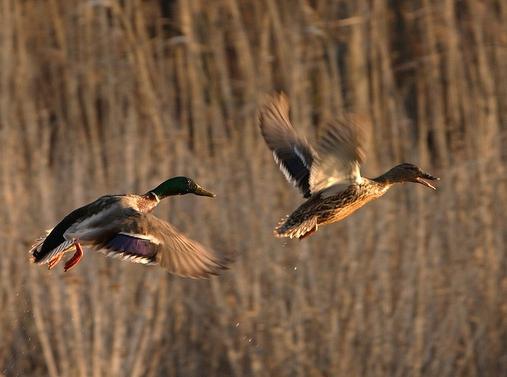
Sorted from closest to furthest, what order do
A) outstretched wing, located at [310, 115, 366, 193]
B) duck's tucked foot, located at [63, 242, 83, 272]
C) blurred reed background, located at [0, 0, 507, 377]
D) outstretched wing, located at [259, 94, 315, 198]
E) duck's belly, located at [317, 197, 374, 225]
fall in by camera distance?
duck's tucked foot, located at [63, 242, 83, 272]
outstretched wing, located at [310, 115, 366, 193]
duck's belly, located at [317, 197, 374, 225]
outstretched wing, located at [259, 94, 315, 198]
blurred reed background, located at [0, 0, 507, 377]

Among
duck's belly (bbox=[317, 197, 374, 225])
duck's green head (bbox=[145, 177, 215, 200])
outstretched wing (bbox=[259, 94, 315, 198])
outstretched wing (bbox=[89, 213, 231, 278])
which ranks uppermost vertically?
outstretched wing (bbox=[259, 94, 315, 198])

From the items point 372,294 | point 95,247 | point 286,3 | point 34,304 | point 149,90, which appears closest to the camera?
point 95,247

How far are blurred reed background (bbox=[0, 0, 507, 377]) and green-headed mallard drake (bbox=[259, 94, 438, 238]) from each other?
0.41 m

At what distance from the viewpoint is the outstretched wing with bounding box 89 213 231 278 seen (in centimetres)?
369

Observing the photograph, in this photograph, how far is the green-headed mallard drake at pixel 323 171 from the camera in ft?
14.5

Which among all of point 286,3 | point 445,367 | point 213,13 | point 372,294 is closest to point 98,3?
point 213,13

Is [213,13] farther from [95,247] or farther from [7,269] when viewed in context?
[95,247]

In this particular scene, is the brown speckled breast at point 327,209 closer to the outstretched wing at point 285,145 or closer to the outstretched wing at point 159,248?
the outstretched wing at point 285,145

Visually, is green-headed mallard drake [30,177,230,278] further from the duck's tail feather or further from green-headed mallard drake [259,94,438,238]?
green-headed mallard drake [259,94,438,238]

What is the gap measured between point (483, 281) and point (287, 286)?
93 cm

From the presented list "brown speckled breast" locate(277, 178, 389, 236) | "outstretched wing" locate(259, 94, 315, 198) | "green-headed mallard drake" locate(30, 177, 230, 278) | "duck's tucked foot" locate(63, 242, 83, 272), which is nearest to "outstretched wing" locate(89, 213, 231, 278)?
"green-headed mallard drake" locate(30, 177, 230, 278)

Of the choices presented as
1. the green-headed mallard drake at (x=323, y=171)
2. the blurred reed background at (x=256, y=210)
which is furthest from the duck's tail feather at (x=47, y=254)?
the green-headed mallard drake at (x=323, y=171)

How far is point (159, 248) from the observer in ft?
12.5

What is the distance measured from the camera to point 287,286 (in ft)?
16.5
